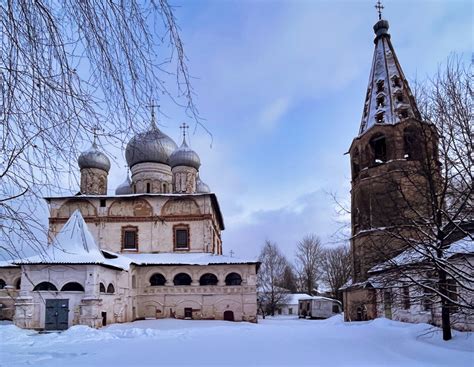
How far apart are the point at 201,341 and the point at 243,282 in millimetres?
11881

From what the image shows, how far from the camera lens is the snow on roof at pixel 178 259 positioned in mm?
26781

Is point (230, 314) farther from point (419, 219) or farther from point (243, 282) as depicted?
point (419, 219)

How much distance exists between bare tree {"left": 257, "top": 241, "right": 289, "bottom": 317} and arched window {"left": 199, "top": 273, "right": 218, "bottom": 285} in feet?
61.2

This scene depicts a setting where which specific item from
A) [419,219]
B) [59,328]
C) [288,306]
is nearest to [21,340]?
[59,328]

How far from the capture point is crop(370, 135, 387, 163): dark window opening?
25453 mm

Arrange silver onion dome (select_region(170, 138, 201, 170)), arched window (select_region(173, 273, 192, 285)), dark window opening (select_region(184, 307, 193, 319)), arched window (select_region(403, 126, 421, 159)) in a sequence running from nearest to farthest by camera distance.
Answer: arched window (select_region(403, 126, 421, 159)) → dark window opening (select_region(184, 307, 193, 319)) → arched window (select_region(173, 273, 192, 285)) → silver onion dome (select_region(170, 138, 201, 170))

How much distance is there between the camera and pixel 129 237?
1152 inches

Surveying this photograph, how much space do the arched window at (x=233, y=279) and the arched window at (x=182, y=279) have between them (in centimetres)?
239

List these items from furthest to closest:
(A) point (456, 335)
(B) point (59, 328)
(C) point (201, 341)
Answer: (B) point (59, 328) → (C) point (201, 341) → (A) point (456, 335)

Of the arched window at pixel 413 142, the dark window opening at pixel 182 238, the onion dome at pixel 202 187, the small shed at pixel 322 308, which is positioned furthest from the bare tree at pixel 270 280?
the arched window at pixel 413 142

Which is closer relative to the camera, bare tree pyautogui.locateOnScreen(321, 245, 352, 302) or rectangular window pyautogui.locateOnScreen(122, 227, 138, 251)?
rectangular window pyautogui.locateOnScreen(122, 227, 138, 251)

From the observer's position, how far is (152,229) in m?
29.2

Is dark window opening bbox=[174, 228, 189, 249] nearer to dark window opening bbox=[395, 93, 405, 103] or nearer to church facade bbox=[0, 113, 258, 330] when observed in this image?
church facade bbox=[0, 113, 258, 330]

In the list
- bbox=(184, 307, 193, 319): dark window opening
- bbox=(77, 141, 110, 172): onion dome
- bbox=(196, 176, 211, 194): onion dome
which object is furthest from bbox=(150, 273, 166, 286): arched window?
bbox=(77, 141, 110, 172): onion dome
